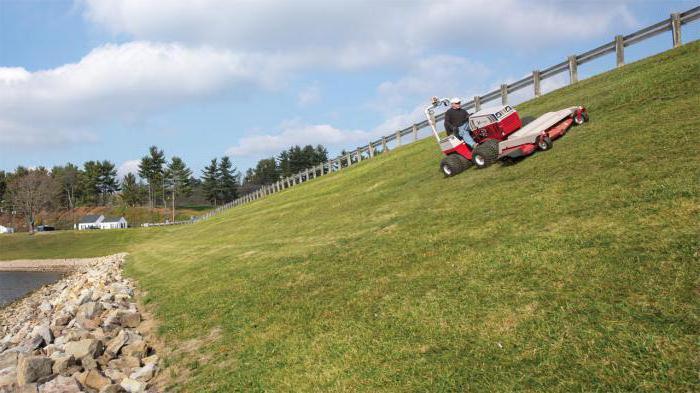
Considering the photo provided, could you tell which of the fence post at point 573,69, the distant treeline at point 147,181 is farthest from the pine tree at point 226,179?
the fence post at point 573,69

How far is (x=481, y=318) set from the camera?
19.9ft

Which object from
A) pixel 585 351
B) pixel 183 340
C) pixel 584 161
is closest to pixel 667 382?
pixel 585 351

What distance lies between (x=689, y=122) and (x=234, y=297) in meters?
10.8

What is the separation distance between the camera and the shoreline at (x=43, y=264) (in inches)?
2038

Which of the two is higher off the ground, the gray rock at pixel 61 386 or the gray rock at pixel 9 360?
the gray rock at pixel 61 386

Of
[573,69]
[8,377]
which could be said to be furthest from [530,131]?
[8,377]

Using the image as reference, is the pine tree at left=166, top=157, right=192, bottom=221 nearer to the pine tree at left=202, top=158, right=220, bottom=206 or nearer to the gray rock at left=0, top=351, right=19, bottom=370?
the pine tree at left=202, top=158, right=220, bottom=206

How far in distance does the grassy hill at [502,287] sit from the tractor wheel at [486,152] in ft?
1.29

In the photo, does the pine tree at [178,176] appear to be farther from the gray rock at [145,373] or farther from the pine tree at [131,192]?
the gray rock at [145,373]

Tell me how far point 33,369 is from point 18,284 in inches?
1524

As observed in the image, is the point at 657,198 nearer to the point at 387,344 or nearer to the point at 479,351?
the point at 479,351

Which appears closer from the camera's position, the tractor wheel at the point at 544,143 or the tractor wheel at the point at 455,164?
the tractor wheel at the point at 544,143

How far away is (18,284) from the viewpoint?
132 feet

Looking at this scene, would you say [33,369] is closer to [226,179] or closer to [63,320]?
[63,320]
